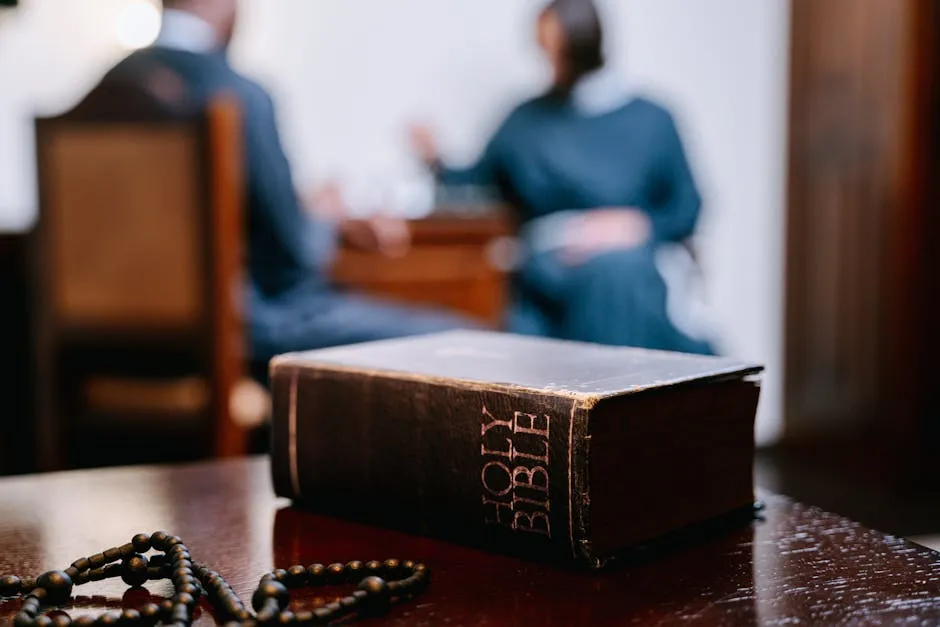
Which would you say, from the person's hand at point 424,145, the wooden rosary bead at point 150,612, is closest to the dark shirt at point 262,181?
the person's hand at point 424,145

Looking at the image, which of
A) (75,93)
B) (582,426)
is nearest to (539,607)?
(582,426)

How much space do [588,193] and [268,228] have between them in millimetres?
1109

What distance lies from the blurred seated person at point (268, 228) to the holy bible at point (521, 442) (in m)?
1.55

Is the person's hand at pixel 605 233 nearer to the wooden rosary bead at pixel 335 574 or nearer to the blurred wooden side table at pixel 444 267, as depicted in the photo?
the blurred wooden side table at pixel 444 267

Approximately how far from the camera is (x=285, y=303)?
2.46 m

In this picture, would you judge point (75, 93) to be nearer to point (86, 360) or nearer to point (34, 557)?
point (86, 360)

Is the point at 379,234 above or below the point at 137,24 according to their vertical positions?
below

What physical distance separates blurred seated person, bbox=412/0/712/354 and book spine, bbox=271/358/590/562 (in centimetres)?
216

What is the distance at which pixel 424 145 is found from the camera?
3.57m

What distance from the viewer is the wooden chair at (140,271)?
6.46 ft

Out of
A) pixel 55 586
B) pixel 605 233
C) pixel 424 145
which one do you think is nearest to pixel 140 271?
pixel 605 233

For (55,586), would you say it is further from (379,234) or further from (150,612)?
(379,234)

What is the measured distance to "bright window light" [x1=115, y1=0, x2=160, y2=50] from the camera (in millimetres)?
3465

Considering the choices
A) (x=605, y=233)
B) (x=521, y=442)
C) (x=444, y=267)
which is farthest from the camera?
(x=605, y=233)
